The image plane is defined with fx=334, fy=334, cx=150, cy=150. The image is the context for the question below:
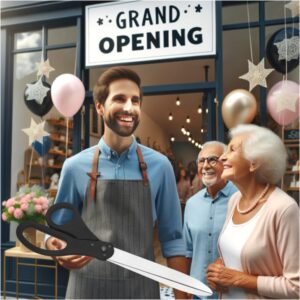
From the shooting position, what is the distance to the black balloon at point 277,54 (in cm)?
129

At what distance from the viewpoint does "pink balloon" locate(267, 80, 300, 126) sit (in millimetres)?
1180

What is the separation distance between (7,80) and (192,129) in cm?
111

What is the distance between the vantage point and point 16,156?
66.1 inches

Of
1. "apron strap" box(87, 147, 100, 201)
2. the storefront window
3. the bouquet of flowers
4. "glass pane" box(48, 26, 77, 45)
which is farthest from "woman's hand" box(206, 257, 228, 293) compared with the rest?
"glass pane" box(48, 26, 77, 45)

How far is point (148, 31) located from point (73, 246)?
0.80 meters

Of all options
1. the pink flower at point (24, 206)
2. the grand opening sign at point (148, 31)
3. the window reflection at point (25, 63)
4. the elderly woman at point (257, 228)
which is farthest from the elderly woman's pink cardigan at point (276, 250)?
the window reflection at point (25, 63)

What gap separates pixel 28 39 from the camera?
1.58m

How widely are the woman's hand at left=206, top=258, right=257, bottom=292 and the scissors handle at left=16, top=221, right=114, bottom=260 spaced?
270 millimetres

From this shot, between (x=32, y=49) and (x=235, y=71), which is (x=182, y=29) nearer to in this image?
(x=235, y=71)

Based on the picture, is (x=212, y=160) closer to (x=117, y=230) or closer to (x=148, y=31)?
(x=117, y=230)

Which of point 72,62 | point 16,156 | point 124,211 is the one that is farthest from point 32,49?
point 124,211

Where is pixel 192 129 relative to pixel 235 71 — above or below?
below

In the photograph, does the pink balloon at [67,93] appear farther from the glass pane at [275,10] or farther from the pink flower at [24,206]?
the glass pane at [275,10]

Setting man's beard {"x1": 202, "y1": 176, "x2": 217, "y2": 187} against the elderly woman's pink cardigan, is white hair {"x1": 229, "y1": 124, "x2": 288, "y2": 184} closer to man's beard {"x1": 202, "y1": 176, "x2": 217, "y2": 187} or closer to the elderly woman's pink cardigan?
the elderly woman's pink cardigan
